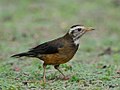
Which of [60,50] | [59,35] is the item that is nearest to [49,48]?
[60,50]

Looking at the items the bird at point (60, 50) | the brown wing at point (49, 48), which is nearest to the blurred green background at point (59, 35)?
the bird at point (60, 50)

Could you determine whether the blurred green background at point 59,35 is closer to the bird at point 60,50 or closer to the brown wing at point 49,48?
the bird at point 60,50

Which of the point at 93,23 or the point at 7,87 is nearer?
the point at 7,87

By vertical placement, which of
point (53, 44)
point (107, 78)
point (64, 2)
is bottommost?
point (107, 78)

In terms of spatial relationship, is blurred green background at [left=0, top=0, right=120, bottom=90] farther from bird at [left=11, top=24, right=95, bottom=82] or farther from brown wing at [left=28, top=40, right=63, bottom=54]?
brown wing at [left=28, top=40, right=63, bottom=54]

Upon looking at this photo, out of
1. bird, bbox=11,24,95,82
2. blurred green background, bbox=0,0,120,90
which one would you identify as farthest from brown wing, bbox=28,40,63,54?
blurred green background, bbox=0,0,120,90

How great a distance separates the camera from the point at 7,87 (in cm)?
971

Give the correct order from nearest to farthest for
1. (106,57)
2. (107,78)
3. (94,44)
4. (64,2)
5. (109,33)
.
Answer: (107,78), (106,57), (94,44), (109,33), (64,2)

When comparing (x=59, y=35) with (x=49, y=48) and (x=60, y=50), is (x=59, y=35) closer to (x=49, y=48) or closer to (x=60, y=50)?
(x=49, y=48)

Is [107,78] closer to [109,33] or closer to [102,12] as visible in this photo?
[109,33]

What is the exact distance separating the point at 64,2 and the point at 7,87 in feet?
50.3

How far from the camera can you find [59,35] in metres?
18.3

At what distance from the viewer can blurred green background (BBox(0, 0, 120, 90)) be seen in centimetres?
1044

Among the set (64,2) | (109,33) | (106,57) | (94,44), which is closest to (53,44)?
(106,57)
